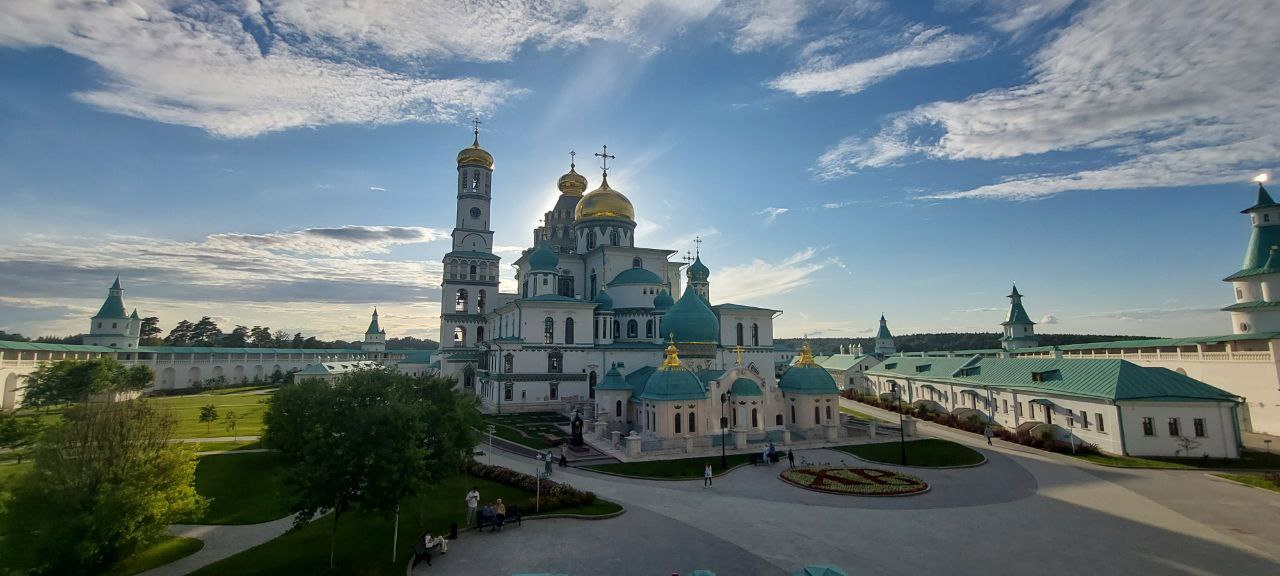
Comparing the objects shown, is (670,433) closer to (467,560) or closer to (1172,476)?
(467,560)

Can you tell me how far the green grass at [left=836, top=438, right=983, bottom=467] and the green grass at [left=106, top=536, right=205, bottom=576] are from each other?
88.4ft

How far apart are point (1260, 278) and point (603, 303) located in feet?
152

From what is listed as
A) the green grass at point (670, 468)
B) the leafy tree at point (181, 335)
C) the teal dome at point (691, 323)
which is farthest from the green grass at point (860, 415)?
the leafy tree at point (181, 335)

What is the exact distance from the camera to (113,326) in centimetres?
7138

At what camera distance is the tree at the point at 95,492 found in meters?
12.7

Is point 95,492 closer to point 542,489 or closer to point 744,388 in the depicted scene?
point 542,489

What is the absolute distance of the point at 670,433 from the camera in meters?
29.7

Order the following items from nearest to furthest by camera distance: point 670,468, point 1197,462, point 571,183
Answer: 1. point 670,468
2. point 1197,462
3. point 571,183

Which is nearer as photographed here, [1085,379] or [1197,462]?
[1197,462]

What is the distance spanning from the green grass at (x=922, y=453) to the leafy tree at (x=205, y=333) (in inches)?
4251

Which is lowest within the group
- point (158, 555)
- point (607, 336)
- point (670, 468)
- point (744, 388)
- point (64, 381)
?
point (158, 555)

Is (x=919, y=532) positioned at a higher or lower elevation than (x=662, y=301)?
lower

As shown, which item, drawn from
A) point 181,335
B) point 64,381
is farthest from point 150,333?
point 64,381

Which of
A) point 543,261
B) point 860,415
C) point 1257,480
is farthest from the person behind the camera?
point 543,261
